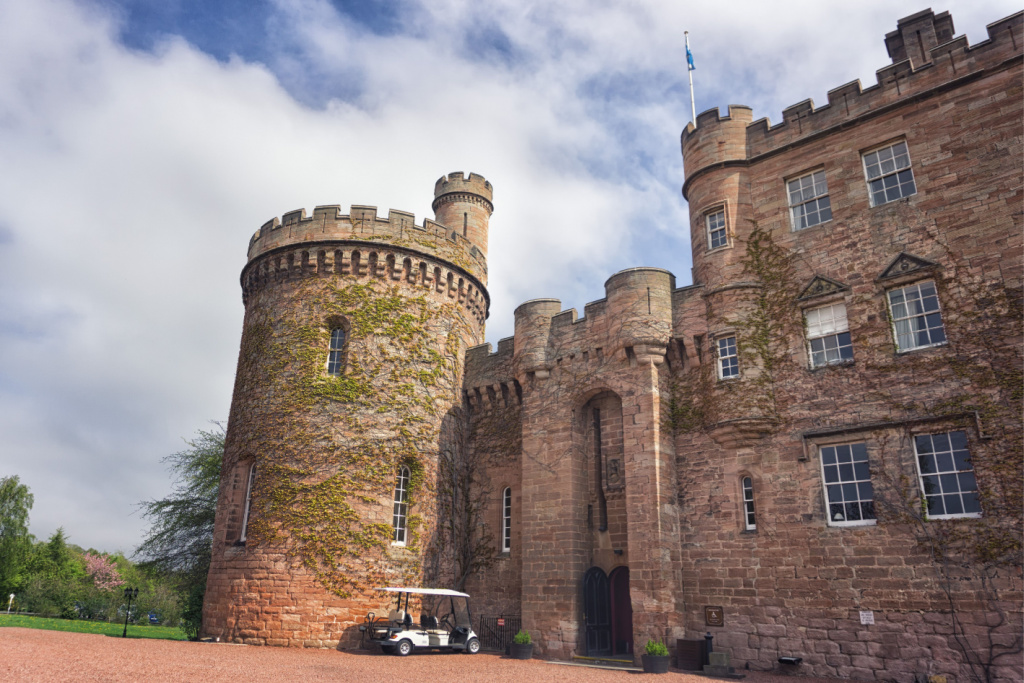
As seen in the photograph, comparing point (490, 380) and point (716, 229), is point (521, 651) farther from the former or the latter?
point (716, 229)

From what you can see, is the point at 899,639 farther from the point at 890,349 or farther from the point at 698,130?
the point at 698,130

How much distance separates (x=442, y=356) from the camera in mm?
20562

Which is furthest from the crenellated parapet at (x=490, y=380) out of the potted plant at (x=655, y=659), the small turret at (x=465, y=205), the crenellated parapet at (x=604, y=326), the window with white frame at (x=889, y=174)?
the window with white frame at (x=889, y=174)

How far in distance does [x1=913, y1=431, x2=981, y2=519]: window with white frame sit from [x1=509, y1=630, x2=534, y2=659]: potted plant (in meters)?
9.05

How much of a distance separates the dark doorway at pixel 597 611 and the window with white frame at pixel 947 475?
25.1 feet

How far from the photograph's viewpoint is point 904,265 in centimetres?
1406

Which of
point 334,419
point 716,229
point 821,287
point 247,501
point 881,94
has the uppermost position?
point 881,94

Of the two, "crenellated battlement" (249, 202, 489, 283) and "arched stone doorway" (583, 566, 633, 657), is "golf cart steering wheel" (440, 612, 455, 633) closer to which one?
"arched stone doorway" (583, 566, 633, 657)

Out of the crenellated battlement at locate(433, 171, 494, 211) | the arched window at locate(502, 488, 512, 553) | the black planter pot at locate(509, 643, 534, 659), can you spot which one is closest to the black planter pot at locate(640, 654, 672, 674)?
the black planter pot at locate(509, 643, 534, 659)

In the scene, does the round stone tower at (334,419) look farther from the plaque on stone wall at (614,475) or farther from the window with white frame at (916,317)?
the window with white frame at (916,317)

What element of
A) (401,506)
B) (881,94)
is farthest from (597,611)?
(881,94)

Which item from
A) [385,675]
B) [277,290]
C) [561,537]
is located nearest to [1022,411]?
[561,537]

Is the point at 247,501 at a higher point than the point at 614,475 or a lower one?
lower

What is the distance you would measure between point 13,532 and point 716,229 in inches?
1665
